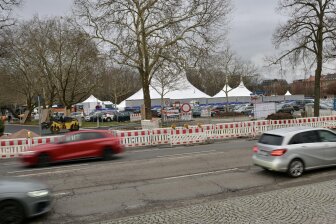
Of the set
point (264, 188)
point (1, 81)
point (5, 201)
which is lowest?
point (264, 188)

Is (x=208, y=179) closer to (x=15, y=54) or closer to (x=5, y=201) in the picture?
(x=5, y=201)

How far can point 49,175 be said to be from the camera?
12453mm

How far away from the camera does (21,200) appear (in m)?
6.74

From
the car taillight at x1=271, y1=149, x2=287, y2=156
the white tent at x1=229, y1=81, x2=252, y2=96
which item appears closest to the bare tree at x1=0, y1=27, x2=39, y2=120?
the white tent at x1=229, y1=81, x2=252, y2=96

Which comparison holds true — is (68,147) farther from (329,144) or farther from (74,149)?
(329,144)

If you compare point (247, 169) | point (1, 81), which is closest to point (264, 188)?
point (247, 169)

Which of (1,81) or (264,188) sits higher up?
(1,81)

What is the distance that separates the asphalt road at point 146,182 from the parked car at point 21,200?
1.67 feet

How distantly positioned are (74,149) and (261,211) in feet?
31.8

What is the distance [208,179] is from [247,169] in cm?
198

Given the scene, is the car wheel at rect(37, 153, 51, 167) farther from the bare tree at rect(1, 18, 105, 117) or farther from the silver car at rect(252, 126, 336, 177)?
the bare tree at rect(1, 18, 105, 117)

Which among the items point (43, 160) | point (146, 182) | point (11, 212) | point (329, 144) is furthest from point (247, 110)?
point (11, 212)

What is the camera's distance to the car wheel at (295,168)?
1055 cm

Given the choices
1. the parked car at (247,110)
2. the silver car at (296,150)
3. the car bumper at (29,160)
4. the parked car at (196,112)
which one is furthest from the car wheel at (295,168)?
the parked car at (196,112)
